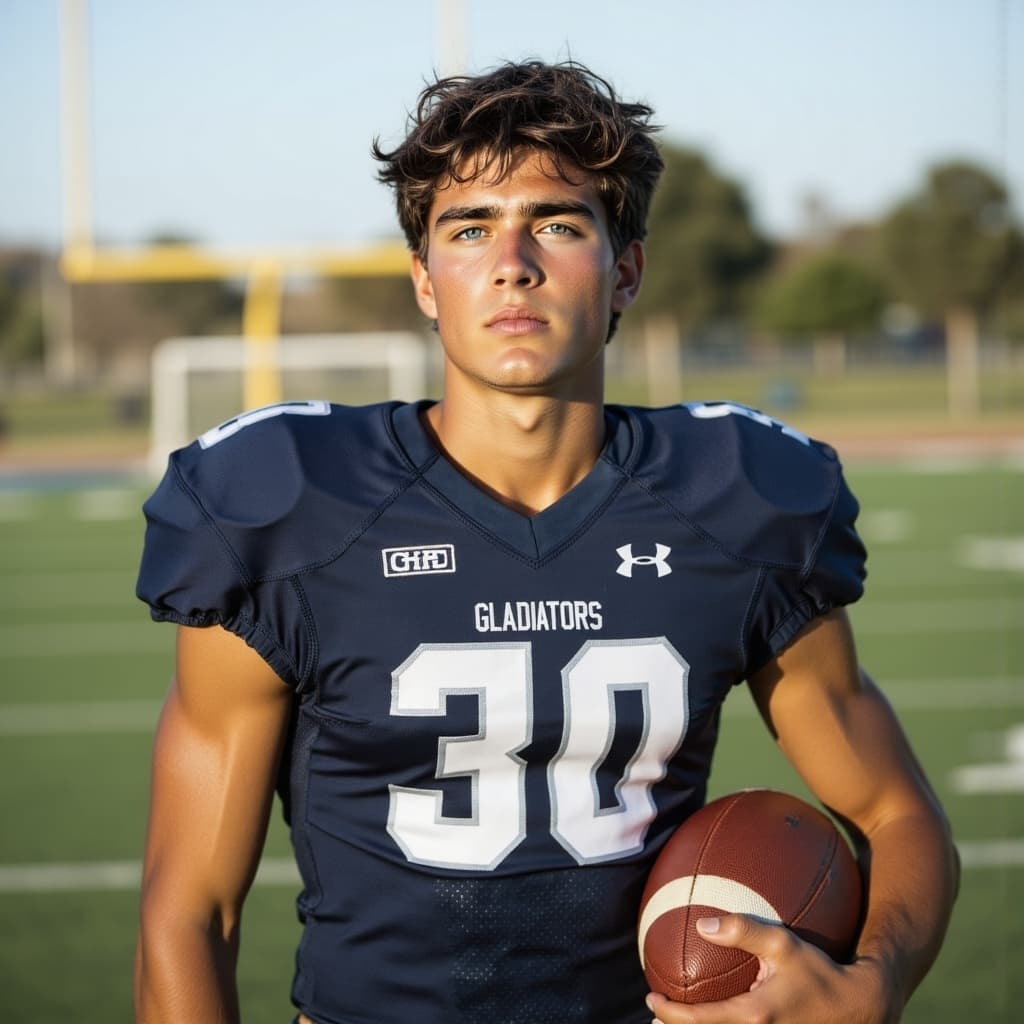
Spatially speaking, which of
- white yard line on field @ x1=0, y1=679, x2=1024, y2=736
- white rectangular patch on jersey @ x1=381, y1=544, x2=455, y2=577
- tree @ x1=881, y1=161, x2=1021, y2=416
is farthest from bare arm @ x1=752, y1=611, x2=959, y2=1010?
tree @ x1=881, y1=161, x2=1021, y2=416

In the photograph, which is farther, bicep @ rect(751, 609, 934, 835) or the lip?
bicep @ rect(751, 609, 934, 835)

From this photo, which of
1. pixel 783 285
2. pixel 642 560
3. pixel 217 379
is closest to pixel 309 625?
pixel 642 560

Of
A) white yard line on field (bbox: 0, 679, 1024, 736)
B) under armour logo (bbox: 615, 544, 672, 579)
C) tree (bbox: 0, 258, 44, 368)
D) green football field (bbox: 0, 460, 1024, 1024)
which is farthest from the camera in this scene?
tree (bbox: 0, 258, 44, 368)

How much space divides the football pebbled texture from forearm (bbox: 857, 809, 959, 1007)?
37 mm

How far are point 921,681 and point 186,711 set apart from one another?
16.5 feet

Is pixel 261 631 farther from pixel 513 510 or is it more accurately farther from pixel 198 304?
pixel 198 304

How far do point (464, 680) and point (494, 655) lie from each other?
0.15 ft

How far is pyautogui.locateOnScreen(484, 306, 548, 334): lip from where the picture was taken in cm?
182

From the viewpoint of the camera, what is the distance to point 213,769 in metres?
1.78

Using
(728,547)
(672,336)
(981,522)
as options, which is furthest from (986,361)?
(728,547)

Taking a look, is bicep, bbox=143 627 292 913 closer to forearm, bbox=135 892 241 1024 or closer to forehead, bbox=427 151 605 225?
forearm, bbox=135 892 241 1024

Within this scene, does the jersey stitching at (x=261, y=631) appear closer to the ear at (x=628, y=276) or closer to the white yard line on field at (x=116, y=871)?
the ear at (x=628, y=276)

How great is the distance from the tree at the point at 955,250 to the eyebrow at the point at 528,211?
24.6 metres

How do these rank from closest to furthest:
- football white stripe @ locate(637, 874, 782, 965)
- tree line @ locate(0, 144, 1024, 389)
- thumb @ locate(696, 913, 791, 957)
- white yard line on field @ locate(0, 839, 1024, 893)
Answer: thumb @ locate(696, 913, 791, 957) → football white stripe @ locate(637, 874, 782, 965) → white yard line on field @ locate(0, 839, 1024, 893) → tree line @ locate(0, 144, 1024, 389)
